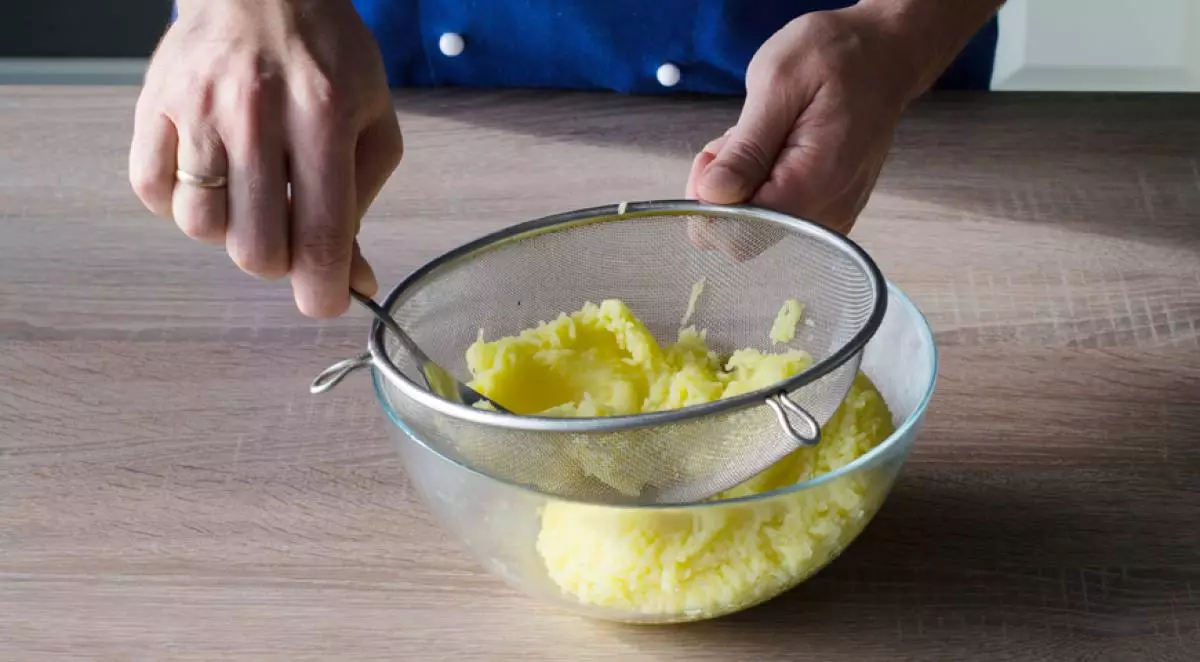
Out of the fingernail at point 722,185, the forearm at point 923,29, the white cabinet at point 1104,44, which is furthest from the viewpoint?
the white cabinet at point 1104,44

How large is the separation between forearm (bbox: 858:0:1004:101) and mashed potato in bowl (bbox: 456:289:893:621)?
15.5 inches

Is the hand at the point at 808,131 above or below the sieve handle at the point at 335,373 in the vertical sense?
above

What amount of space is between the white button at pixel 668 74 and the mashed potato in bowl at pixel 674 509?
2.33ft

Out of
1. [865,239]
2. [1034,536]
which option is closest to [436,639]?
[1034,536]

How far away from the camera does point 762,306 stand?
116 centimetres

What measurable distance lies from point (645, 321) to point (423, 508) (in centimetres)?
29

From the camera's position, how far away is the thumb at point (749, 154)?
1.05m

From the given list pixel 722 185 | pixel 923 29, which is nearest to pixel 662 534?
A: pixel 722 185

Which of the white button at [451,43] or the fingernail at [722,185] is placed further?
the white button at [451,43]

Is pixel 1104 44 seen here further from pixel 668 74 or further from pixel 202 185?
pixel 202 185

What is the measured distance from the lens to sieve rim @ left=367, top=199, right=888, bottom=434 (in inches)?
32.6

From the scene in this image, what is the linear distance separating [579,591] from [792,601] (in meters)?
0.18

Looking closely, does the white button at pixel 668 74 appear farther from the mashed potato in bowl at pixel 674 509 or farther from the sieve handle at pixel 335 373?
the sieve handle at pixel 335 373

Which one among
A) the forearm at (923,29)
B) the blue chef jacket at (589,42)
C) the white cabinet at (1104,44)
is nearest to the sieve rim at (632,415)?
the forearm at (923,29)
